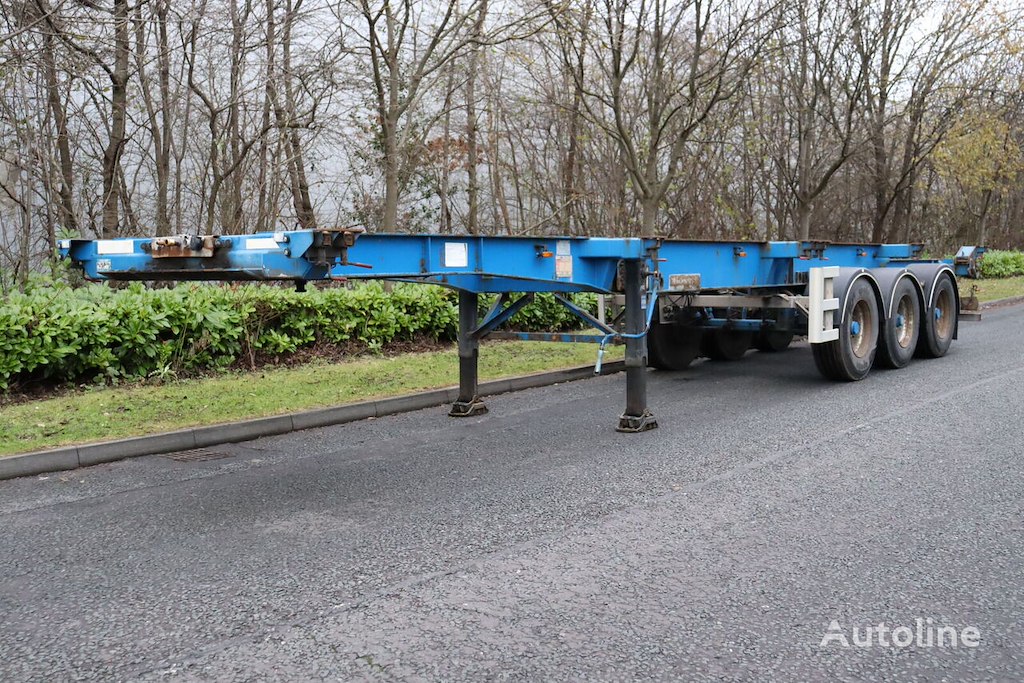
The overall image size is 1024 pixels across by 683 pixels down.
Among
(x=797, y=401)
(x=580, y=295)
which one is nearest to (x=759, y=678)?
(x=797, y=401)

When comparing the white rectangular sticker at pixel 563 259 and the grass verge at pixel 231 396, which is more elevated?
the white rectangular sticker at pixel 563 259

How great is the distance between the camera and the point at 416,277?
21.8 ft

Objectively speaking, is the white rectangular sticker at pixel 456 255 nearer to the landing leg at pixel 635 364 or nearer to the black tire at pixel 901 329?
the landing leg at pixel 635 364

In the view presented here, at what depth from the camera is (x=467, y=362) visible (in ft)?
28.5

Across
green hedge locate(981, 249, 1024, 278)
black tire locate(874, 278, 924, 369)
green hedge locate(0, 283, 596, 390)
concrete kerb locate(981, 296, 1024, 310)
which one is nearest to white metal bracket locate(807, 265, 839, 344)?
black tire locate(874, 278, 924, 369)

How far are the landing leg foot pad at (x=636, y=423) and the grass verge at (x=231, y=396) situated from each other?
2.57m

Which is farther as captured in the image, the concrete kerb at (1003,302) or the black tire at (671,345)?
the concrete kerb at (1003,302)

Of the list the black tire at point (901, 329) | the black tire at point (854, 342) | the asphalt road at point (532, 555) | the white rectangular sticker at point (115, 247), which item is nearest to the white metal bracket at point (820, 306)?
the black tire at point (854, 342)

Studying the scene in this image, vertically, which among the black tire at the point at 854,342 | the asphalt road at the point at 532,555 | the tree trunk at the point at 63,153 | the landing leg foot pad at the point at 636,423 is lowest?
the asphalt road at the point at 532,555

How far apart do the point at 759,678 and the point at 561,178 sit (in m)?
16.5

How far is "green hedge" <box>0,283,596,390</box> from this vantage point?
8.94 metres

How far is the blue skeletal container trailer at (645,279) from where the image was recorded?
5.46m

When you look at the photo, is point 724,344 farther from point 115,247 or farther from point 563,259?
point 115,247

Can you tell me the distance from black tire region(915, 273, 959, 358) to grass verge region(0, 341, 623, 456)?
3825 millimetres
